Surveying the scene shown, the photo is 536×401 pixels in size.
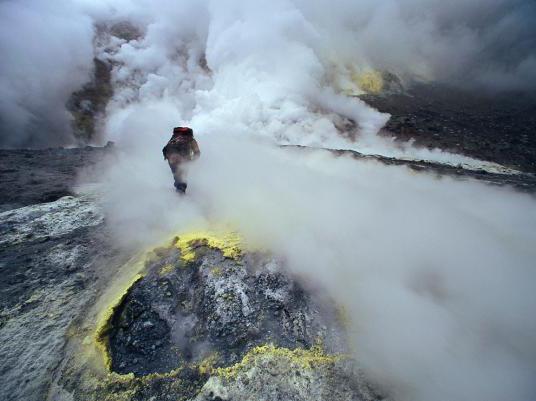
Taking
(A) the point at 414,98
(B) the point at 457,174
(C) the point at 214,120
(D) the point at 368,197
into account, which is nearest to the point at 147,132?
(C) the point at 214,120

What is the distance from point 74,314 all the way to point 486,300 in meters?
5.06

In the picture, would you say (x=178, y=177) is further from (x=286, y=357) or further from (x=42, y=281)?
(x=286, y=357)

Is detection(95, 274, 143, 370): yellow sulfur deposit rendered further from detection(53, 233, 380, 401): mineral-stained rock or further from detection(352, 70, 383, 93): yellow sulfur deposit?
detection(352, 70, 383, 93): yellow sulfur deposit

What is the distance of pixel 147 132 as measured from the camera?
1429 centimetres

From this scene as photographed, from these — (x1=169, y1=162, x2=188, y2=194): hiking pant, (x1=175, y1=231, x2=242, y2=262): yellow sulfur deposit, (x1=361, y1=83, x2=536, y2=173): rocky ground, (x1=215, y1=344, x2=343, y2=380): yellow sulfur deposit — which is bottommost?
(x1=215, y1=344, x2=343, y2=380): yellow sulfur deposit

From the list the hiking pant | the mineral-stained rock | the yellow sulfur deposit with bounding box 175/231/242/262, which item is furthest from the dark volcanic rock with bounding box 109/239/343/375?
the hiking pant

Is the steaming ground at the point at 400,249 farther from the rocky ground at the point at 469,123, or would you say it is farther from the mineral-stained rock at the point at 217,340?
the rocky ground at the point at 469,123

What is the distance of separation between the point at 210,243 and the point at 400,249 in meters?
2.90

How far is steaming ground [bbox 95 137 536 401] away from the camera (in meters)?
3.23

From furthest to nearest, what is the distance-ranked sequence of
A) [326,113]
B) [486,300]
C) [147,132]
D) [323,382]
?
1. [326,113]
2. [147,132]
3. [486,300]
4. [323,382]

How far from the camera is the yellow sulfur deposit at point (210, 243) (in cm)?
485

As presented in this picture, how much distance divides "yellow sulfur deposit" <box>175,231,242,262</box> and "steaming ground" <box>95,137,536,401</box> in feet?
0.88

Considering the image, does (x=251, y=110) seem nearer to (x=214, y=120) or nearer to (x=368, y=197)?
(x=214, y=120)

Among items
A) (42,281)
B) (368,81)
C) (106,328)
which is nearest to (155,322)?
(106,328)
